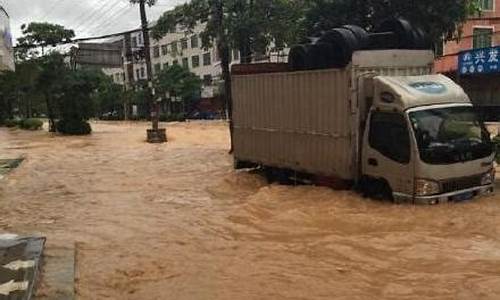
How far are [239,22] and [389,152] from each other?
11124 millimetres

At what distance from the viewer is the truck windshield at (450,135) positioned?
10.3m

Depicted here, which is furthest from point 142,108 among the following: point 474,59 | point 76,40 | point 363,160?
point 363,160

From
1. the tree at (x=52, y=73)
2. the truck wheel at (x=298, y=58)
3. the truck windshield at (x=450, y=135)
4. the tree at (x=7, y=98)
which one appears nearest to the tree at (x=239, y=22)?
the truck wheel at (x=298, y=58)

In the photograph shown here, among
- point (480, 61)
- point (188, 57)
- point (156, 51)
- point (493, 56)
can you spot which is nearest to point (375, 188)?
point (493, 56)

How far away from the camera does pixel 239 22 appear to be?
20.8 metres

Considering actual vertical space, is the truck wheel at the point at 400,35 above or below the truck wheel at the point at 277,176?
above

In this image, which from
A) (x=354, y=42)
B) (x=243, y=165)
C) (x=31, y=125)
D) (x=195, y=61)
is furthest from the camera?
(x=195, y=61)

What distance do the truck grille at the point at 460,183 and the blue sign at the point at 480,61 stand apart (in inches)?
608

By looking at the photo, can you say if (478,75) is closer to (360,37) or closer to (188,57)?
(360,37)

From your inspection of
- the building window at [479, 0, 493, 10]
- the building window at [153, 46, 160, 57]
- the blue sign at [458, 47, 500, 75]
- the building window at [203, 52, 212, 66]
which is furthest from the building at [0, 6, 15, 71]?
the building window at [153, 46, 160, 57]

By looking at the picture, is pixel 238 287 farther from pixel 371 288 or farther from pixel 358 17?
pixel 358 17

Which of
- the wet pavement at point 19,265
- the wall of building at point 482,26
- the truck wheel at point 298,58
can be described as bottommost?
the wet pavement at point 19,265

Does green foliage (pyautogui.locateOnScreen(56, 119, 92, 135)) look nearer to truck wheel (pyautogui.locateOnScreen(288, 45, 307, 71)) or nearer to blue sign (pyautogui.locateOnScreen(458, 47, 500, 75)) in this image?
blue sign (pyautogui.locateOnScreen(458, 47, 500, 75))

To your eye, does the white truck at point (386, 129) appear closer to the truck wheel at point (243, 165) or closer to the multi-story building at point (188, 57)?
the truck wheel at point (243, 165)
